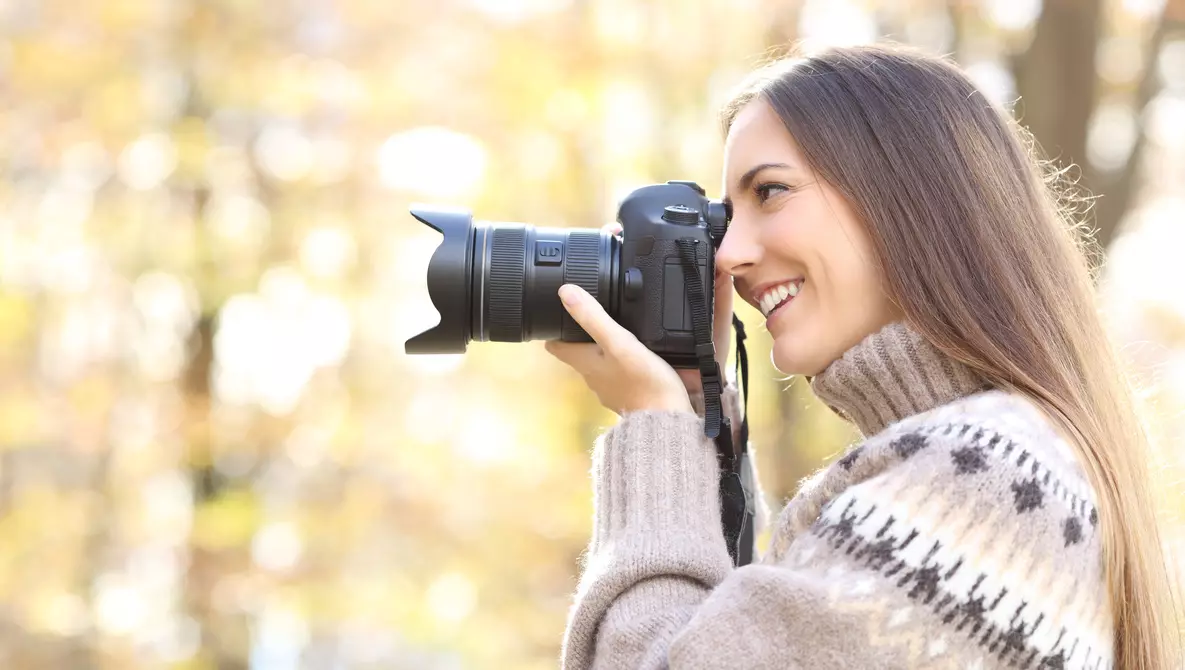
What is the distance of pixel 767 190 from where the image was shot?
135 centimetres

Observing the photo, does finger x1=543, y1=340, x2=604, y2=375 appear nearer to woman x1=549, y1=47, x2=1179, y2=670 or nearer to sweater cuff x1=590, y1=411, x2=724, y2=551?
woman x1=549, y1=47, x2=1179, y2=670

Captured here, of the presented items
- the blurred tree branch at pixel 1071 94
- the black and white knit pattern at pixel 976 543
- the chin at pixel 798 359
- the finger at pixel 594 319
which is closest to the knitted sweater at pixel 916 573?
the black and white knit pattern at pixel 976 543

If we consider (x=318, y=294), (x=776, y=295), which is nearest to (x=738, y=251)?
(x=776, y=295)

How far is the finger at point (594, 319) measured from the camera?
139cm

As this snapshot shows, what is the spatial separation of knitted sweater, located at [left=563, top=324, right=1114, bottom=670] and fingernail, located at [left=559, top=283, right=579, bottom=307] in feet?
1.23

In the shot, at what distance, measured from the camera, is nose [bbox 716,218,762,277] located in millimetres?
1377

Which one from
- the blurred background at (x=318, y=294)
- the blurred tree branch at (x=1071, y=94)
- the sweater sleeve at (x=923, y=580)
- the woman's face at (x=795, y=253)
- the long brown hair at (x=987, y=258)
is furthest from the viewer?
the blurred background at (x=318, y=294)

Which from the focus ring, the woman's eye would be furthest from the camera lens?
the woman's eye

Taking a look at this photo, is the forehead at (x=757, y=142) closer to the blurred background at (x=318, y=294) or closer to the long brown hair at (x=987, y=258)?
the long brown hair at (x=987, y=258)

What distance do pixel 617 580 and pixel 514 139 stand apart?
10.4 ft

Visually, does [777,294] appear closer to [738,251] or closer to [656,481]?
[738,251]

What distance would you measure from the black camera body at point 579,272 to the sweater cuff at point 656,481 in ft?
0.47

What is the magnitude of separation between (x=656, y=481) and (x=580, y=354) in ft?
0.87

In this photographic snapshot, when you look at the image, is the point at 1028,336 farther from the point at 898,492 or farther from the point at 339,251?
the point at 339,251
